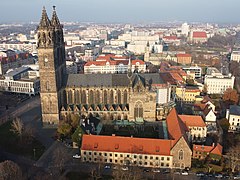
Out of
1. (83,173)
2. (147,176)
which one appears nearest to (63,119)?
(83,173)

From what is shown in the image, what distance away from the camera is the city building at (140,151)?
206 ft

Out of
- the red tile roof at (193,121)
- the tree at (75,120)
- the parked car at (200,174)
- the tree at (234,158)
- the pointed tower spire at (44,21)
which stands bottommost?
the parked car at (200,174)

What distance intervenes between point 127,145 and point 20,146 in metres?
31.6

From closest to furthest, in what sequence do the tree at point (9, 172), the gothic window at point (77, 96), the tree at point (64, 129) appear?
the tree at point (9, 172) < the tree at point (64, 129) < the gothic window at point (77, 96)

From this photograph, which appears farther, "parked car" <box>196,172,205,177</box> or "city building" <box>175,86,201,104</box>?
"city building" <box>175,86,201,104</box>

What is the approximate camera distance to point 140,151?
63.8m

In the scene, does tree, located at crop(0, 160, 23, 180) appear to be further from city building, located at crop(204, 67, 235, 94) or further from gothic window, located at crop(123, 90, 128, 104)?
city building, located at crop(204, 67, 235, 94)

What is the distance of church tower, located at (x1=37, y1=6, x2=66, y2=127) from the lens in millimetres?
81800

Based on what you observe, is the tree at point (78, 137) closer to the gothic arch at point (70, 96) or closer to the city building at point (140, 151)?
the city building at point (140, 151)

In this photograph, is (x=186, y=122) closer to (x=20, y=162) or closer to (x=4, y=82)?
(x=20, y=162)

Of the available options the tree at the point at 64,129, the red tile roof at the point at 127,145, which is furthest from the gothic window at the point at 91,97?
the red tile roof at the point at 127,145

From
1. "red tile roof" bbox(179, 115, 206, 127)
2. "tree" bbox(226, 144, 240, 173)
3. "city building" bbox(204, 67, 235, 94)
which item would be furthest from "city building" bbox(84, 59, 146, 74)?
"tree" bbox(226, 144, 240, 173)

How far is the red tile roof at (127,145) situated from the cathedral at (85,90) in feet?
70.6

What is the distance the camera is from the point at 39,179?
5438 cm
